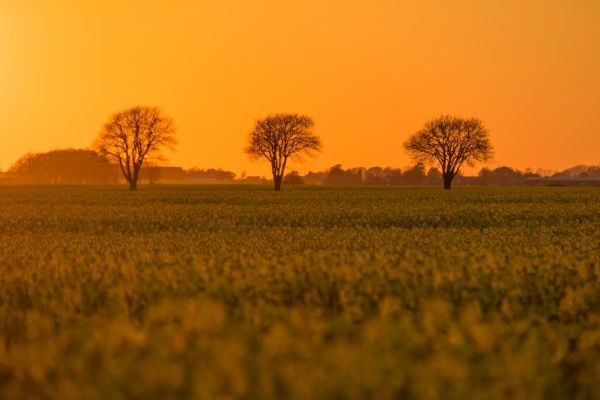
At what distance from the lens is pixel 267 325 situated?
221 inches

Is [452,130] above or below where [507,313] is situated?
above

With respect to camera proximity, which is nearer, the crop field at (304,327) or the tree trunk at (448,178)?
the crop field at (304,327)

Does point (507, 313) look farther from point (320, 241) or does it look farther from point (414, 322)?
point (320, 241)

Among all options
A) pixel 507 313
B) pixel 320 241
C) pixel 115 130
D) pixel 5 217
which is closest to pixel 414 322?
pixel 507 313

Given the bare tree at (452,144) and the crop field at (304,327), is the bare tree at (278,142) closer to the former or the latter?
the bare tree at (452,144)

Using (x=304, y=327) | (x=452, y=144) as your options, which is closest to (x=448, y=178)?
(x=452, y=144)

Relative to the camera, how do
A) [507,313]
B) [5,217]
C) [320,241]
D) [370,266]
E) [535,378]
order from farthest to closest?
1. [5,217]
2. [320,241]
3. [370,266]
4. [507,313]
5. [535,378]

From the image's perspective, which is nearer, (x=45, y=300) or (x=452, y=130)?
(x=45, y=300)

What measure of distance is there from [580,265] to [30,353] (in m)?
7.09

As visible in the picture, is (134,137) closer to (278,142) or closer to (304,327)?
(278,142)

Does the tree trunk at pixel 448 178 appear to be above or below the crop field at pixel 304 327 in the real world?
above

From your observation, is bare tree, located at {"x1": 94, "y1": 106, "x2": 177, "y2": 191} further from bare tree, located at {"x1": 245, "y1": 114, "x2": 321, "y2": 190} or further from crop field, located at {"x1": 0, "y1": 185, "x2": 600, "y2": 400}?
crop field, located at {"x1": 0, "y1": 185, "x2": 600, "y2": 400}

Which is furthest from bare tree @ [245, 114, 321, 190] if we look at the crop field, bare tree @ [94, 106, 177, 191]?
the crop field

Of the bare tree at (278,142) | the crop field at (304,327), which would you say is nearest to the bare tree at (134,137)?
the bare tree at (278,142)
